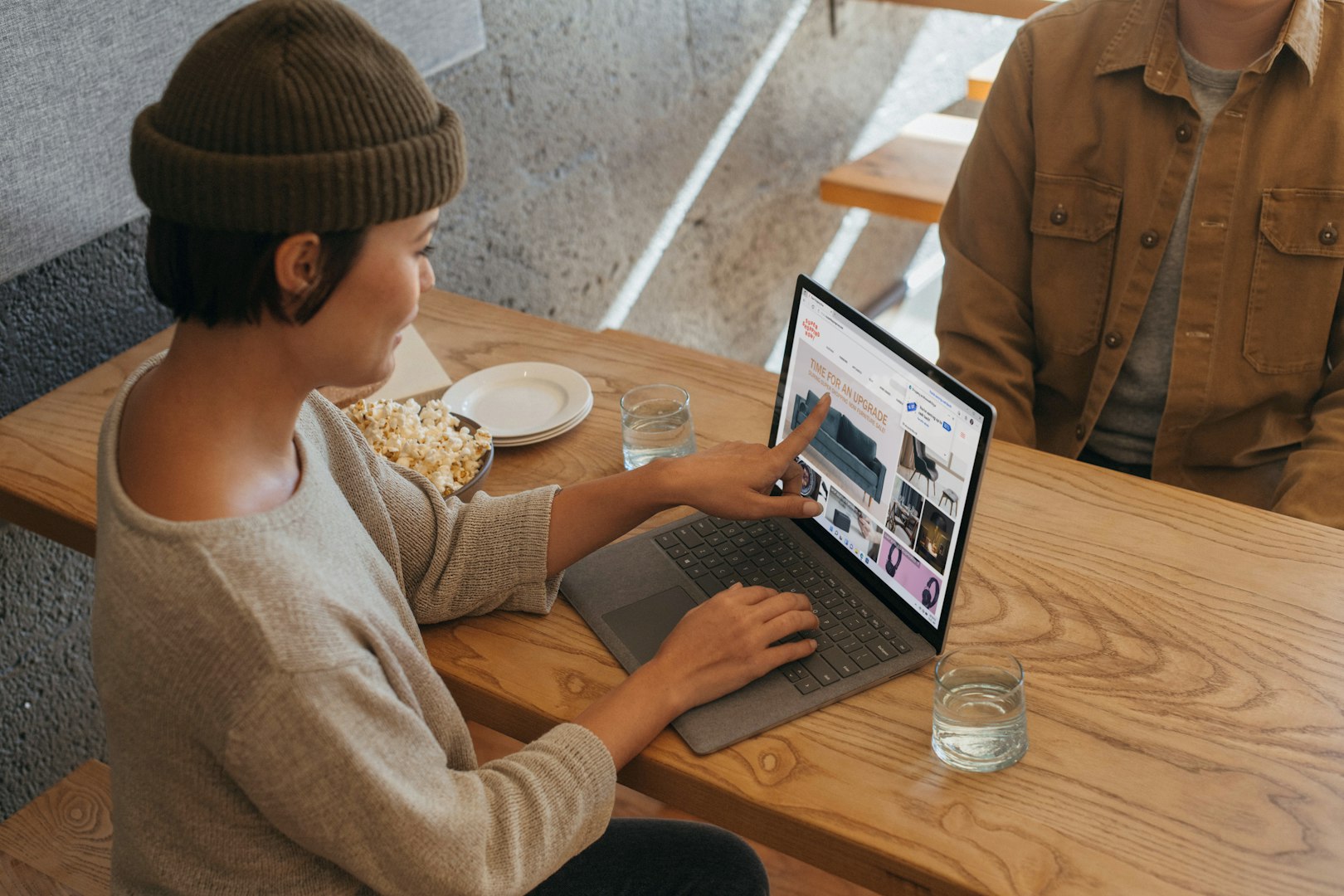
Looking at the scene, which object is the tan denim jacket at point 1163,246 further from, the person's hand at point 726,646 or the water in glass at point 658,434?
the person's hand at point 726,646

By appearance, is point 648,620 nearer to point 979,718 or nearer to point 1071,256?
point 979,718

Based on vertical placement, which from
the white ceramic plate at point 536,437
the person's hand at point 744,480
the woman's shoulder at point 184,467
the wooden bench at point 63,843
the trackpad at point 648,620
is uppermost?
the woman's shoulder at point 184,467

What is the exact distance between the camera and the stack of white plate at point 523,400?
139 cm

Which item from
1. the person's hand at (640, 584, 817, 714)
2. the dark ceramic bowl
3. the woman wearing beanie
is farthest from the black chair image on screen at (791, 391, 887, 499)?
the dark ceramic bowl

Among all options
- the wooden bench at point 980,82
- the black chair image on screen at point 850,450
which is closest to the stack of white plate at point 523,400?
the black chair image on screen at point 850,450

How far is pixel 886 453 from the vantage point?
3.36 ft

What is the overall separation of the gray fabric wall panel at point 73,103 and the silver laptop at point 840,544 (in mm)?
926

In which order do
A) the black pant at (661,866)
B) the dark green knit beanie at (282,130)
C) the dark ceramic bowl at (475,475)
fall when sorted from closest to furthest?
the dark green knit beanie at (282,130) < the black pant at (661,866) < the dark ceramic bowl at (475,475)

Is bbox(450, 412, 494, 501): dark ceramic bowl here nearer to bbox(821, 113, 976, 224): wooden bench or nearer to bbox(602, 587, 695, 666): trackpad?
bbox(602, 587, 695, 666): trackpad

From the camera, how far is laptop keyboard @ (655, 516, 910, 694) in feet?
3.35

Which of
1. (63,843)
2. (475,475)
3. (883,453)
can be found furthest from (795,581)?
(63,843)

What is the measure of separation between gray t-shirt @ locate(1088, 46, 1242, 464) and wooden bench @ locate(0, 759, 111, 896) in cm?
131

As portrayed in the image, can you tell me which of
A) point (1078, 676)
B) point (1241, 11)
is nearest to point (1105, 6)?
point (1241, 11)

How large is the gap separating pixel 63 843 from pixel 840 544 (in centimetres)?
101
